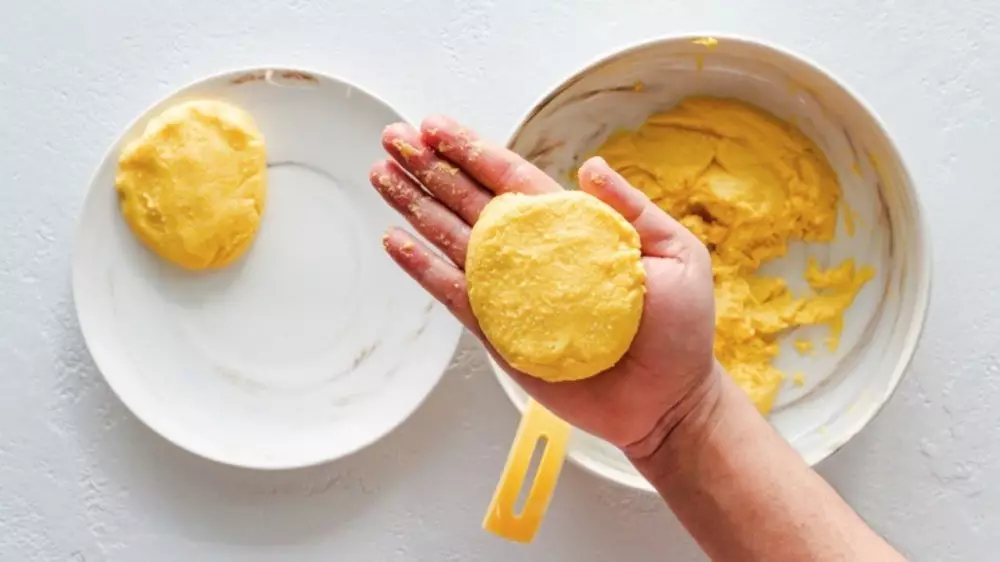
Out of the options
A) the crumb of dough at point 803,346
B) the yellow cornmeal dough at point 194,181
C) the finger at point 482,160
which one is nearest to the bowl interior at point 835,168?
the crumb of dough at point 803,346

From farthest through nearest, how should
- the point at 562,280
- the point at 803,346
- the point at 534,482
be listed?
the point at 803,346
the point at 534,482
the point at 562,280

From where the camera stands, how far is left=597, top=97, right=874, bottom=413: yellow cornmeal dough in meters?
0.99

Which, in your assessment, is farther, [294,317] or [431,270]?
[294,317]

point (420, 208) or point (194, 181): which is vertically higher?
point (420, 208)

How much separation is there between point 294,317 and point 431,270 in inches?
9.7

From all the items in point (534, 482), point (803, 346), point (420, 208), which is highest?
point (420, 208)

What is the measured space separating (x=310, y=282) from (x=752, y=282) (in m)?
0.47

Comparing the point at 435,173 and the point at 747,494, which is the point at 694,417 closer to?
the point at 747,494

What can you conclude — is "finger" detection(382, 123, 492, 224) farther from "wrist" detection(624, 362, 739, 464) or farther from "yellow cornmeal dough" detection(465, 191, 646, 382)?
"wrist" detection(624, 362, 739, 464)

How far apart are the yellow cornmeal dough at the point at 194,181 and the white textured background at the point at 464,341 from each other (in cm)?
9

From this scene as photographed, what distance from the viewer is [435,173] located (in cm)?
79

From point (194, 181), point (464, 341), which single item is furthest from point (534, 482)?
point (194, 181)

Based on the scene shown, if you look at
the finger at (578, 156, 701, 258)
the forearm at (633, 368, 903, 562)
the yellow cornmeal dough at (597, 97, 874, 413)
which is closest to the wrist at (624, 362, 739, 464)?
the forearm at (633, 368, 903, 562)

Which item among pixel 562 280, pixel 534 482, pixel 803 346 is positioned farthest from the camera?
pixel 803 346
